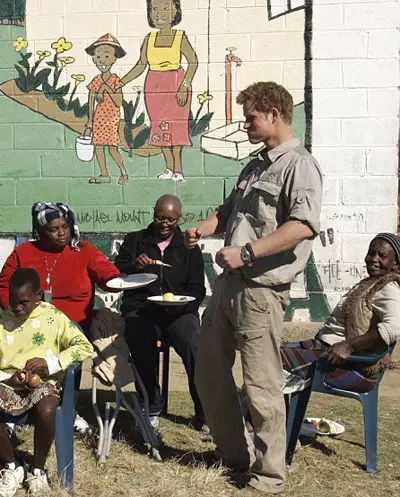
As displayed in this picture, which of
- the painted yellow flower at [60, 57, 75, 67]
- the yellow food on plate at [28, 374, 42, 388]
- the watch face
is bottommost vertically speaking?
the yellow food on plate at [28, 374, 42, 388]

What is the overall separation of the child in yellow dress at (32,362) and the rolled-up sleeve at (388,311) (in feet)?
4.97

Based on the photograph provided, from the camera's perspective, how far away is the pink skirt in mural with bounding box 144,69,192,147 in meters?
7.68

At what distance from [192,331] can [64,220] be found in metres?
1.06

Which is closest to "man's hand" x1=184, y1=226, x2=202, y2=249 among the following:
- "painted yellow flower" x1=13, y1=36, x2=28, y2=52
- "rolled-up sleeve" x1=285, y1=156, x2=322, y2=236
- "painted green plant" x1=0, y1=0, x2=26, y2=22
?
"rolled-up sleeve" x1=285, y1=156, x2=322, y2=236

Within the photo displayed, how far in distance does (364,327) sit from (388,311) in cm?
27

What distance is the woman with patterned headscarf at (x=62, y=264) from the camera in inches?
197

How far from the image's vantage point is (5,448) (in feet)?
13.4

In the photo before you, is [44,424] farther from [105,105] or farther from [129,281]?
[105,105]

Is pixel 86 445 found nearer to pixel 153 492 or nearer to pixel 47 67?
pixel 153 492

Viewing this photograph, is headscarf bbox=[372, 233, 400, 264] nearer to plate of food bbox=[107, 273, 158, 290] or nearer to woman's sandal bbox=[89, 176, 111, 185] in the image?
plate of food bbox=[107, 273, 158, 290]

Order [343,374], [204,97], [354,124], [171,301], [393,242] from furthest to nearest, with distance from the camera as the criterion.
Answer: [204,97] → [354,124] → [171,301] → [393,242] → [343,374]

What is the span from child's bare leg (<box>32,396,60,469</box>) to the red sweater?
3.25 ft

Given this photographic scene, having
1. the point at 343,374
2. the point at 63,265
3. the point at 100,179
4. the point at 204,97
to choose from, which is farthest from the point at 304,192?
the point at 100,179

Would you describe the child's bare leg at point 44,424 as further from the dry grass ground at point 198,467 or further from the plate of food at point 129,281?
the plate of food at point 129,281
